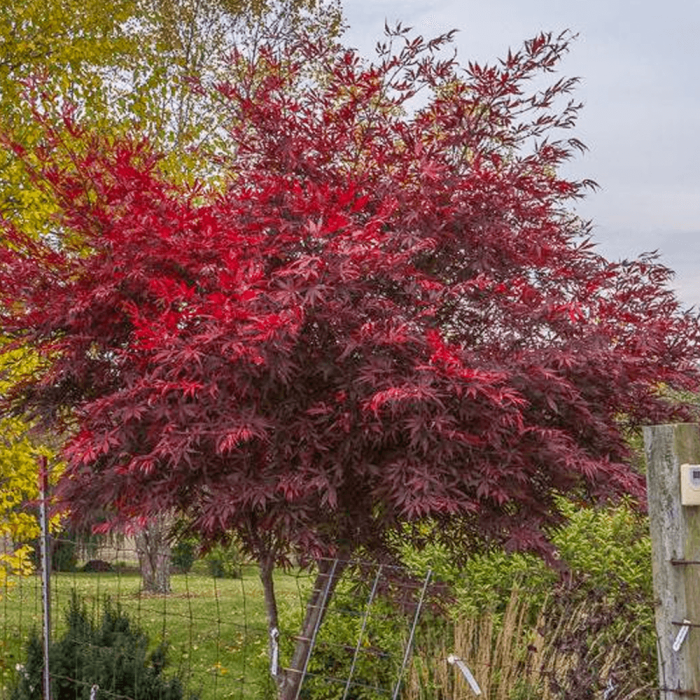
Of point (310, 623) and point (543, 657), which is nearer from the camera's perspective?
point (543, 657)

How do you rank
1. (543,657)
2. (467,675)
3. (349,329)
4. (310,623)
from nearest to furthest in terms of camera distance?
(467,675) < (349,329) < (543,657) < (310,623)

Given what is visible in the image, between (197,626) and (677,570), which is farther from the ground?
(677,570)

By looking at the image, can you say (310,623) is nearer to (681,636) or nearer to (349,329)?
(349,329)

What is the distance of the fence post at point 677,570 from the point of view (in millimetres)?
3529

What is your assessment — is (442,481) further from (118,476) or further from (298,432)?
(118,476)

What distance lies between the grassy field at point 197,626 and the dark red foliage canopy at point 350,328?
1.21 metres

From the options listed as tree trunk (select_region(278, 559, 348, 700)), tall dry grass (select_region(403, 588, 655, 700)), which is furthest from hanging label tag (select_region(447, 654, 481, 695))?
tree trunk (select_region(278, 559, 348, 700))

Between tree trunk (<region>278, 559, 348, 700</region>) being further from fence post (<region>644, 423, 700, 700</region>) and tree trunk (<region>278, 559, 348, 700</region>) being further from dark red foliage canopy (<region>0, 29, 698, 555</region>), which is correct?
fence post (<region>644, 423, 700, 700</region>)

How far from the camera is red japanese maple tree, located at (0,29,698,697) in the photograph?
4.54 m

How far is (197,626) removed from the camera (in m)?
11.9

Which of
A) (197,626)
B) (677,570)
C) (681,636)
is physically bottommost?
(197,626)

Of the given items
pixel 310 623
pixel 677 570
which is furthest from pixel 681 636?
pixel 310 623

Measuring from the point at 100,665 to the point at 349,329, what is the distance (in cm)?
270

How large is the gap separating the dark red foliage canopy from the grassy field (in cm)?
121
